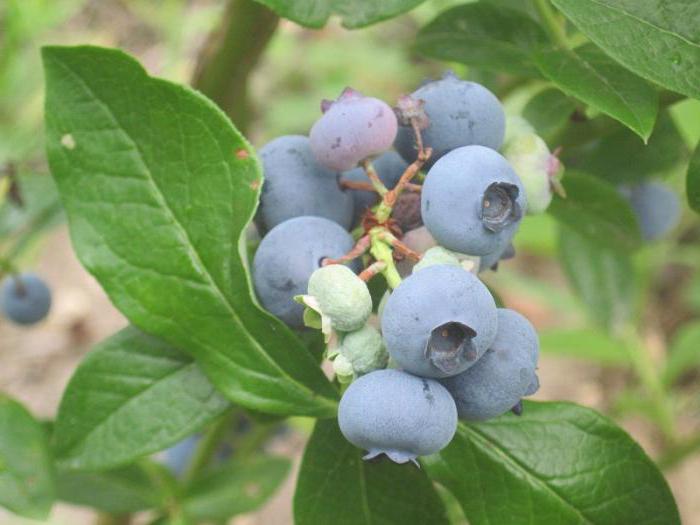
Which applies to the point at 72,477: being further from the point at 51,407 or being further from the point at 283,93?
the point at 283,93

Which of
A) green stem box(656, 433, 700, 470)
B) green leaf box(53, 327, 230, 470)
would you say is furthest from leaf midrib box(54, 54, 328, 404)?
green stem box(656, 433, 700, 470)

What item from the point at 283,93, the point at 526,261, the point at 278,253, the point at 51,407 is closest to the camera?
the point at 278,253

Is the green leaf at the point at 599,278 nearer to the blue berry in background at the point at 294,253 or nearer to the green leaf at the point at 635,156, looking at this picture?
the green leaf at the point at 635,156

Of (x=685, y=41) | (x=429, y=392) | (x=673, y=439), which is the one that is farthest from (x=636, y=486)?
(x=673, y=439)

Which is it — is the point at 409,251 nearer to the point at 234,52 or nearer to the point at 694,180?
the point at 694,180

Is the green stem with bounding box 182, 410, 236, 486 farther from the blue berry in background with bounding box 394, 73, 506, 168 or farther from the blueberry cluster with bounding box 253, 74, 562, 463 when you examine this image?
the blue berry in background with bounding box 394, 73, 506, 168

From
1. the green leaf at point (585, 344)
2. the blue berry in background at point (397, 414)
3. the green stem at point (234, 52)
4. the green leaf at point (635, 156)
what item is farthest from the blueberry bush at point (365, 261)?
the green leaf at point (585, 344)

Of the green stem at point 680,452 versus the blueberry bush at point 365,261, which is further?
the green stem at point 680,452
